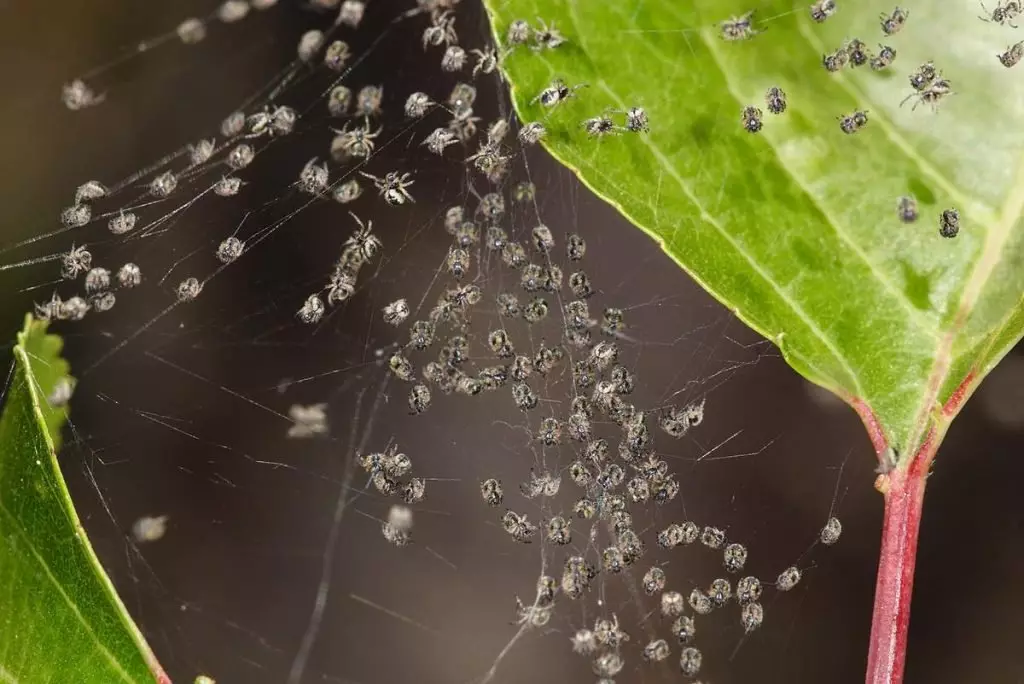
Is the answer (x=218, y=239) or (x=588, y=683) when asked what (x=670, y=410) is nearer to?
(x=588, y=683)

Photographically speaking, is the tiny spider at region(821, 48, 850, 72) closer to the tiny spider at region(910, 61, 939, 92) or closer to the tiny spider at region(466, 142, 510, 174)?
the tiny spider at region(910, 61, 939, 92)

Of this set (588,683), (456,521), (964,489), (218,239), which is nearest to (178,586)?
(456,521)

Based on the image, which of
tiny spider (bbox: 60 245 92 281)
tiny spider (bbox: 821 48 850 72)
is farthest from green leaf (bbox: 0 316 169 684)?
tiny spider (bbox: 821 48 850 72)

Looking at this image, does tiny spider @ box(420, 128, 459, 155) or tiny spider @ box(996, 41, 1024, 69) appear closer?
tiny spider @ box(996, 41, 1024, 69)

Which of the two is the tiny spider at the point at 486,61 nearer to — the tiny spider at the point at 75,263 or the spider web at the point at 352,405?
the spider web at the point at 352,405

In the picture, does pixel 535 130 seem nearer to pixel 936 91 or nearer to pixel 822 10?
pixel 822 10
